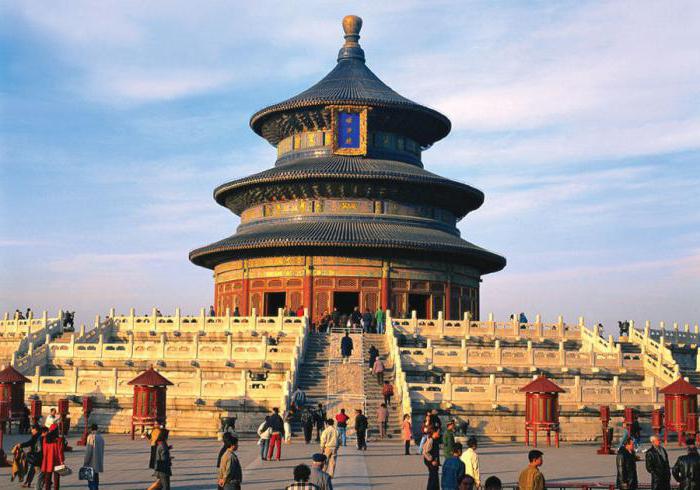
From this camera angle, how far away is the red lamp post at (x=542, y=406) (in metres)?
30.3

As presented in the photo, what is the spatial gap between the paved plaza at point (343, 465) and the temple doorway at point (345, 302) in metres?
22.8

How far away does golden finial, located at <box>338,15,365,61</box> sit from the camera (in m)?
66.4

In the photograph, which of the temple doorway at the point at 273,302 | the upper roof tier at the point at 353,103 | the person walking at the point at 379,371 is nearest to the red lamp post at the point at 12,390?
the person walking at the point at 379,371

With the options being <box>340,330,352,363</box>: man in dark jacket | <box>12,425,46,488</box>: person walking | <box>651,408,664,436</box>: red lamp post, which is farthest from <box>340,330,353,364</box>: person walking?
<box>12,425,46,488</box>: person walking

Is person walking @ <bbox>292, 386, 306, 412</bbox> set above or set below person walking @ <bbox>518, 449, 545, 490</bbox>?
above

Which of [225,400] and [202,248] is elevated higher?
[202,248]

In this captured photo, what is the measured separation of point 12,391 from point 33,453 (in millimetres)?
12864

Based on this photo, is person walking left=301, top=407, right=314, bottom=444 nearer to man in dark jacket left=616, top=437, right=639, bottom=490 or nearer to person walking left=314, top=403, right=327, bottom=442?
person walking left=314, top=403, right=327, bottom=442

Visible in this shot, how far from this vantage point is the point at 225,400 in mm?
32844

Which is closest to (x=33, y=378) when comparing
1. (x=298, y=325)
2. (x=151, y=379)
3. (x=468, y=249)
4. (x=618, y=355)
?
(x=151, y=379)

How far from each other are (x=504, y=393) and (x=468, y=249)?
2126 centimetres

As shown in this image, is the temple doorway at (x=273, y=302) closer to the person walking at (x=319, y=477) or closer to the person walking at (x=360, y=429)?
the person walking at (x=360, y=429)

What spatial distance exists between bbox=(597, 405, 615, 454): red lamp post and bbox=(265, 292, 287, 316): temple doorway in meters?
26.1

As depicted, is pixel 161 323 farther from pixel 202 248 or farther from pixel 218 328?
pixel 202 248
